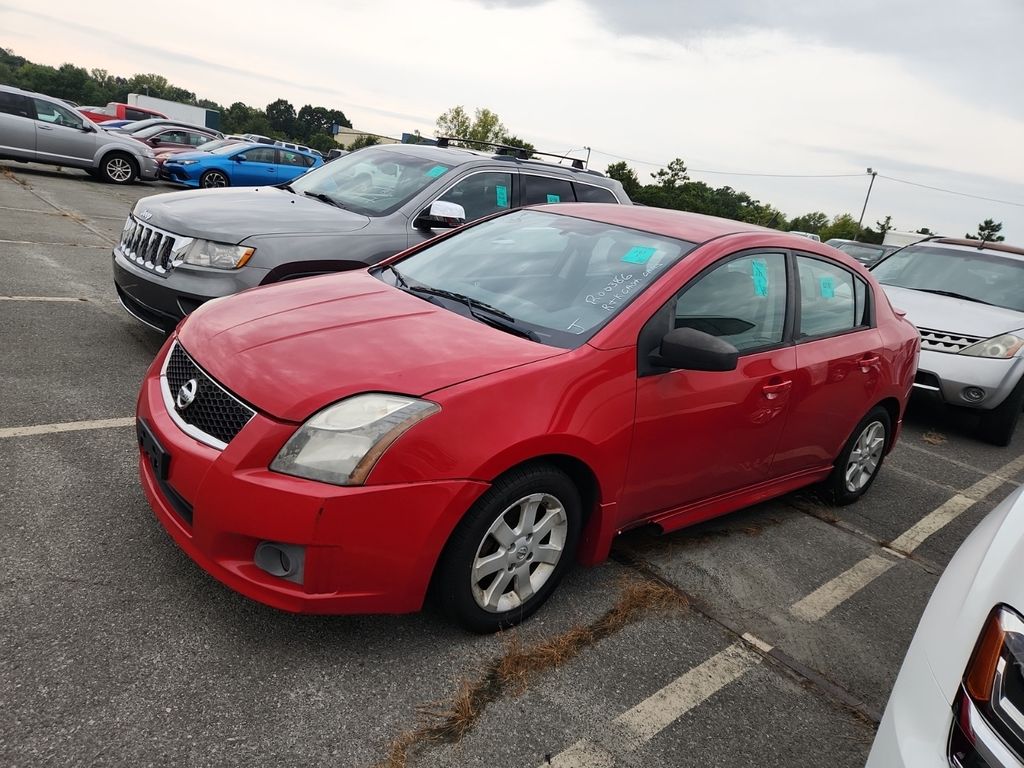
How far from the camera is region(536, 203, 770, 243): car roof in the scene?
3570 millimetres

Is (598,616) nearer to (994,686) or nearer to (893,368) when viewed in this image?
(994,686)

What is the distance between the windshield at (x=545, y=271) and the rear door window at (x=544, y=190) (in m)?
2.36

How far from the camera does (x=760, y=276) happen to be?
367 centimetres

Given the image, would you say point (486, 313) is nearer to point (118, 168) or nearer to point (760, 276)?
point (760, 276)

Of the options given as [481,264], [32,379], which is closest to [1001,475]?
[481,264]

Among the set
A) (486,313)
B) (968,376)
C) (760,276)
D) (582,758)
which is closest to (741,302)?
(760,276)

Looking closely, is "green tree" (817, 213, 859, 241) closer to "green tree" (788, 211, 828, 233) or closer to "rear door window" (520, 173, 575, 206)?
"green tree" (788, 211, 828, 233)

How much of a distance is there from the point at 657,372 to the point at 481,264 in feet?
3.59

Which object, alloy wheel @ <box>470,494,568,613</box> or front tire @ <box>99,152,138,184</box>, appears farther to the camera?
front tire @ <box>99,152,138,184</box>

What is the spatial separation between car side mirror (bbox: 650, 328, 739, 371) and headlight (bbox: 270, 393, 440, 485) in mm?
1006

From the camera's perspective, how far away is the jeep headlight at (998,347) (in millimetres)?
6391

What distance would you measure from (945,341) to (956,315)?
404 millimetres

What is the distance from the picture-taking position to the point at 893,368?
4.45 m

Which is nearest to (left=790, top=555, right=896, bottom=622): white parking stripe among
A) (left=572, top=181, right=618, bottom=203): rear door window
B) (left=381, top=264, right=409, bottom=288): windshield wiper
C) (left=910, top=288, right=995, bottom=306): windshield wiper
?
(left=381, top=264, right=409, bottom=288): windshield wiper
